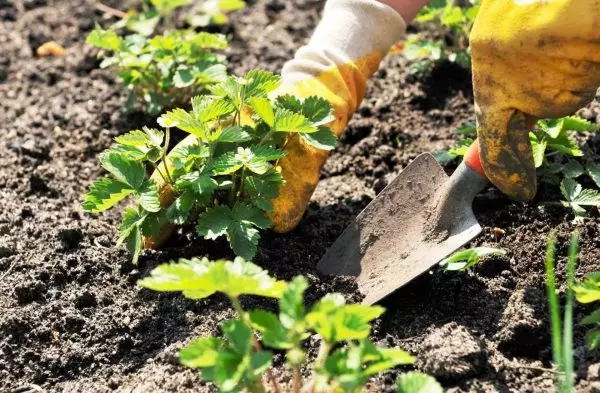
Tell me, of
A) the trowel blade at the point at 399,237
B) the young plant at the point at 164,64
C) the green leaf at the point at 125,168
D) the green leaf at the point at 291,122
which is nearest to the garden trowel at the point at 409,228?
the trowel blade at the point at 399,237

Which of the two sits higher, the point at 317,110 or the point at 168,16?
the point at 317,110

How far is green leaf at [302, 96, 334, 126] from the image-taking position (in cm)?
254

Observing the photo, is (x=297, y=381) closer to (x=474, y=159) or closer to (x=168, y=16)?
(x=474, y=159)

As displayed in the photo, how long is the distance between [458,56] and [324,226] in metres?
1.05

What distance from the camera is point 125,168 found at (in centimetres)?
248

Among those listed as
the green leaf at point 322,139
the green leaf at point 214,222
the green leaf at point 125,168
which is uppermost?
the green leaf at point 322,139

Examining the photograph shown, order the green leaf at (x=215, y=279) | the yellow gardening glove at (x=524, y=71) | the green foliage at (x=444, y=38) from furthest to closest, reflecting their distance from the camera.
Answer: the green foliage at (x=444, y=38), the yellow gardening glove at (x=524, y=71), the green leaf at (x=215, y=279)

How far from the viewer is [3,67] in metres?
3.91

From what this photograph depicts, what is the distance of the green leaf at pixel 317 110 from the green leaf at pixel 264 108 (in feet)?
0.38

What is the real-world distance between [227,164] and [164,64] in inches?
35.7

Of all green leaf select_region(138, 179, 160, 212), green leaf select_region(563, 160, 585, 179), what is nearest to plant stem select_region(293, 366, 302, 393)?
green leaf select_region(138, 179, 160, 212)

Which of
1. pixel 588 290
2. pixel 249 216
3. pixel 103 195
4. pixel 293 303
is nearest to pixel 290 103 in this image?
pixel 249 216

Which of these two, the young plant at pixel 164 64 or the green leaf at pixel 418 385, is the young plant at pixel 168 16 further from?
the green leaf at pixel 418 385

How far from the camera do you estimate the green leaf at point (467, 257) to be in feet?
7.67
